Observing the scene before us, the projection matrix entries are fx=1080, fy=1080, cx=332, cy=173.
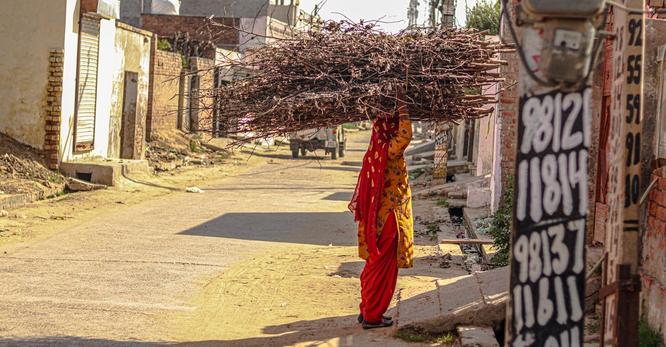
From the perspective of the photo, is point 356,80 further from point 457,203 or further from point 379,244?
point 457,203

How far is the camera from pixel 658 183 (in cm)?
738

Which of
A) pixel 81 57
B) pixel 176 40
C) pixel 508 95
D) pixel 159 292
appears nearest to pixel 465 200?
pixel 508 95

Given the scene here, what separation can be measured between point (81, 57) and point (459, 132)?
1472 centimetres

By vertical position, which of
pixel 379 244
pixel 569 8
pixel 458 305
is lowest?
pixel 458 305

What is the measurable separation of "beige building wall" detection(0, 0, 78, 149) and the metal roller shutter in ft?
3.56

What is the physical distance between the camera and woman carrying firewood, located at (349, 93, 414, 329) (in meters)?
8.49

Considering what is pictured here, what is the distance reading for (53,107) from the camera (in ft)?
65.0

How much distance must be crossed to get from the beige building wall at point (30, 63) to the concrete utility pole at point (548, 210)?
16.1 metres

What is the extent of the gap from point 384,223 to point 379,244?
17 cm

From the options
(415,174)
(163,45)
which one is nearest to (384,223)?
(415,174)

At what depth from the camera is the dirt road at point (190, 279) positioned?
27.3 feet

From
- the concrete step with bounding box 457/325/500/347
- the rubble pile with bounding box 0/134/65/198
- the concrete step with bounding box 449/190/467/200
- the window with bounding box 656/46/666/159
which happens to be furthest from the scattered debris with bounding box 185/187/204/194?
the window with bounding box 656/46/666/159

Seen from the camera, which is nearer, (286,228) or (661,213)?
(661,213)

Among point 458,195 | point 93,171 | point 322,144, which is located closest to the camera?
point 458,195
